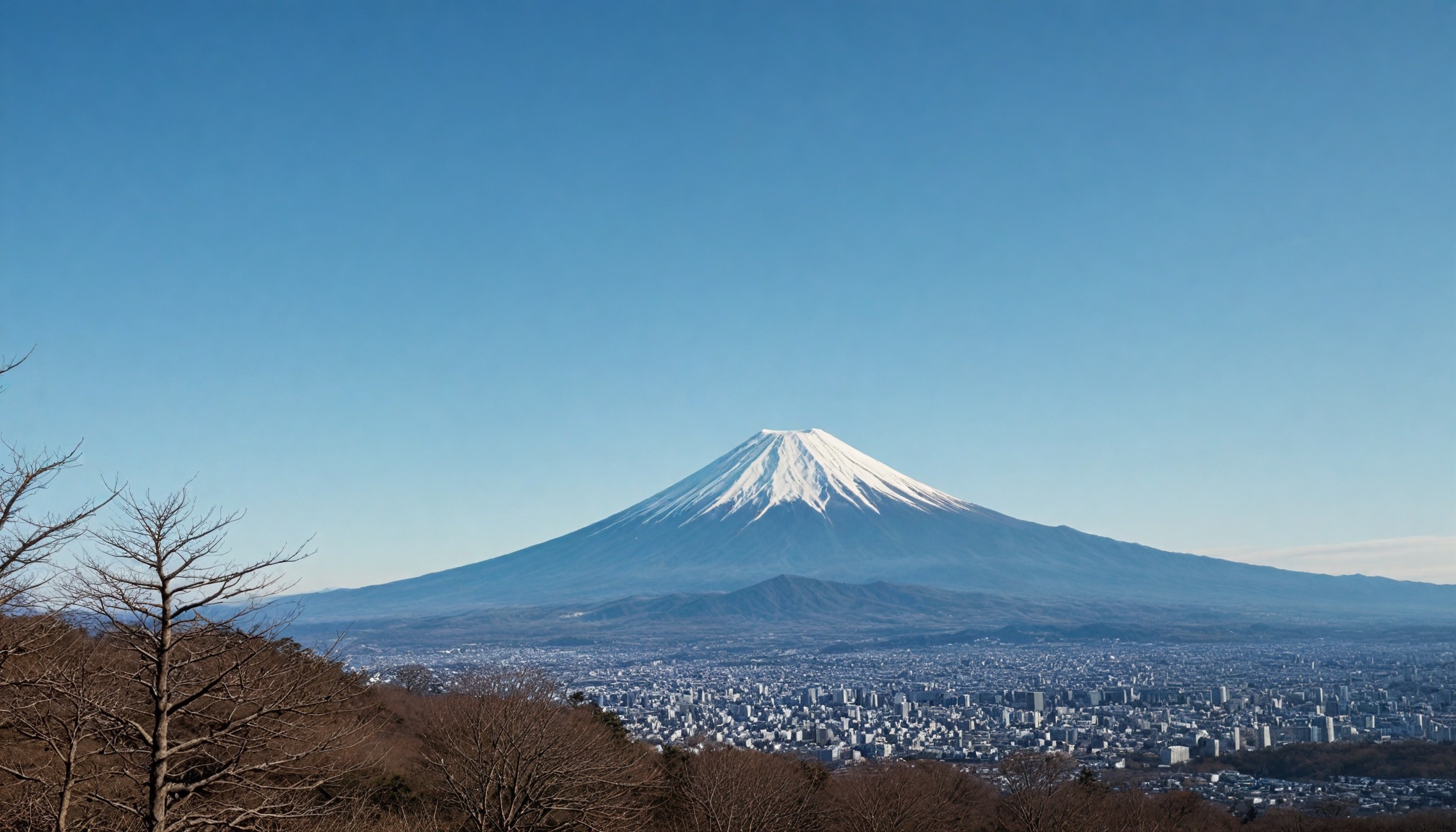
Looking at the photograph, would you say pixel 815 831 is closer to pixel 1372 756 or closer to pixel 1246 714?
pixel 1372 756

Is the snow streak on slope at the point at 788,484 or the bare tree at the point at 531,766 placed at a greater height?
the snow streak on slope at the point at 788,484

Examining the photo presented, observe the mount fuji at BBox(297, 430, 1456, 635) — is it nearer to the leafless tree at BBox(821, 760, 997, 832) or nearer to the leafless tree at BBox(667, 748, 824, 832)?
the leafless tree at BBox(821, 760, 997, 832)

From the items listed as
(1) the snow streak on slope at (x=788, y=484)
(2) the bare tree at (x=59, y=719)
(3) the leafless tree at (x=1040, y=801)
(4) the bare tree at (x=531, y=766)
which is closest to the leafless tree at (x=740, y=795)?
(4) the bare tree at (x=531, y=766)

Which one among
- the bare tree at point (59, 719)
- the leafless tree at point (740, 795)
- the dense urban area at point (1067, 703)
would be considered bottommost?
the dense urban area at point (1067, 703)

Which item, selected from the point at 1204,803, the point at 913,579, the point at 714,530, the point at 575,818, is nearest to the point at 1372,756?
the point at 1204,803

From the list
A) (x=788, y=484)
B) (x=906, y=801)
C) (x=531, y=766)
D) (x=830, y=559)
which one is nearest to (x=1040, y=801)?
(x=906, y=801)

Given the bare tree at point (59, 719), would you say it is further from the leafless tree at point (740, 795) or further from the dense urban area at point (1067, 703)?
the dense urban area at point (1067, 703)
